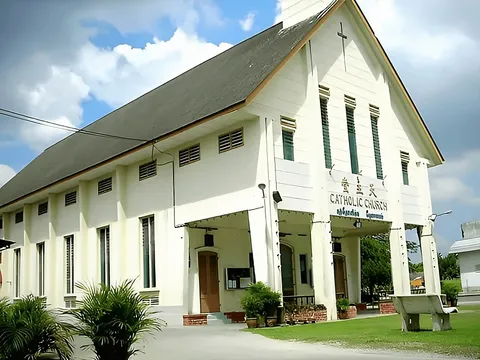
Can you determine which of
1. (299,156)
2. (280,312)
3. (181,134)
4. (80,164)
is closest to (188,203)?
(181,134)

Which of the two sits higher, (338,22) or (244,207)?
(338,22)

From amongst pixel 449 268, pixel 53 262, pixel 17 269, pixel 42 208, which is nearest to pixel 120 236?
pixel 53 262

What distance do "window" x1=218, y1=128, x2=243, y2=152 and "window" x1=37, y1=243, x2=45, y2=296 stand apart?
50.3 feet

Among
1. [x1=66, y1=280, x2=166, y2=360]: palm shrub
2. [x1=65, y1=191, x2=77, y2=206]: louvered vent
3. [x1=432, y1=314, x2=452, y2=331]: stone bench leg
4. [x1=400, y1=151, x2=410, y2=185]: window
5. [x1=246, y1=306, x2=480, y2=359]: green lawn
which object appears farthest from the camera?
[x1=65, y1=191, x2=77, y2=206]: louvered vent

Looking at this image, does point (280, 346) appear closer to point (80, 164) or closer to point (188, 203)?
point (188, 203)

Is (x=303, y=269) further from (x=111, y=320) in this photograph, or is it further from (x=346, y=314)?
(x=111, y=320)

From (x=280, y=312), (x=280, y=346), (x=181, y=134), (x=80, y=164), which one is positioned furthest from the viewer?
(x=80, y=164)

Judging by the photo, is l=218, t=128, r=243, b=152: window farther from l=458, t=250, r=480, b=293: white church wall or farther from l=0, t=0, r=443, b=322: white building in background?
l=458, t=250, r=480, b=293: white church wall

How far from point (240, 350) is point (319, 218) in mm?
9247

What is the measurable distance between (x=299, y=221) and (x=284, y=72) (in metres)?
6.66

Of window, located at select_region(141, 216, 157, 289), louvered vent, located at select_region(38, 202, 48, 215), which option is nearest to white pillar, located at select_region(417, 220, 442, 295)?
window, located at select_region(141, 216, 157, 289)

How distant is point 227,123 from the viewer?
20.2m

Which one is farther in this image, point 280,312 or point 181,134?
point 181,134

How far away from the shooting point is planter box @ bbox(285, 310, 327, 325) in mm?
18547
